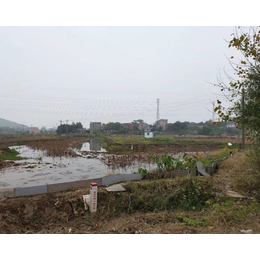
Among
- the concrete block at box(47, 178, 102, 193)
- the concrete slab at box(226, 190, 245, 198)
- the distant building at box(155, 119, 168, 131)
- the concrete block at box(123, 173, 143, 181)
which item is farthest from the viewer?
the distant building at box(155, 119, 168, 131)

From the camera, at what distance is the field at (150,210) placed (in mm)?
2980

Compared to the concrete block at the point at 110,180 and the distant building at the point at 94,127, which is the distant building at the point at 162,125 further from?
the concrete block at the point at 110,180

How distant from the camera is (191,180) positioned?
4.74m

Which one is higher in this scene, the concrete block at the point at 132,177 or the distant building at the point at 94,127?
the distant building at the point at 94,127

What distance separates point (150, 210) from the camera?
4086mm

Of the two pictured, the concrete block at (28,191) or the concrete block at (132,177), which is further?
the concrete block at (132,177)

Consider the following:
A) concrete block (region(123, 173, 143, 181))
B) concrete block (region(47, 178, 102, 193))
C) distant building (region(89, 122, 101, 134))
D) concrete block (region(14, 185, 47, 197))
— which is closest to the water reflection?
concrete block (region(123, 173, 143, 181))

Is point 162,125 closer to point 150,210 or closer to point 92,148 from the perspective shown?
point 92,148

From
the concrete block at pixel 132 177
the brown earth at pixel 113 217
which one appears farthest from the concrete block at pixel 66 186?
the concrete block at pixel 132 177

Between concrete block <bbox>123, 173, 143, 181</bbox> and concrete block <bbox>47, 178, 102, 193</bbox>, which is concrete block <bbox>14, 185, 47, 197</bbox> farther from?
concrete block <bbox>123, 173, 143, 181</bbox>

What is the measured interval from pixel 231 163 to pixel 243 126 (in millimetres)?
3633

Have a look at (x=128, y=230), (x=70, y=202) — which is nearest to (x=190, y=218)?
(x=128, y=230)

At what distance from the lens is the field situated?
298 centimetres

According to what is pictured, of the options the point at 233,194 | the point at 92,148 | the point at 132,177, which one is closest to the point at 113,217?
the point at 132,177
